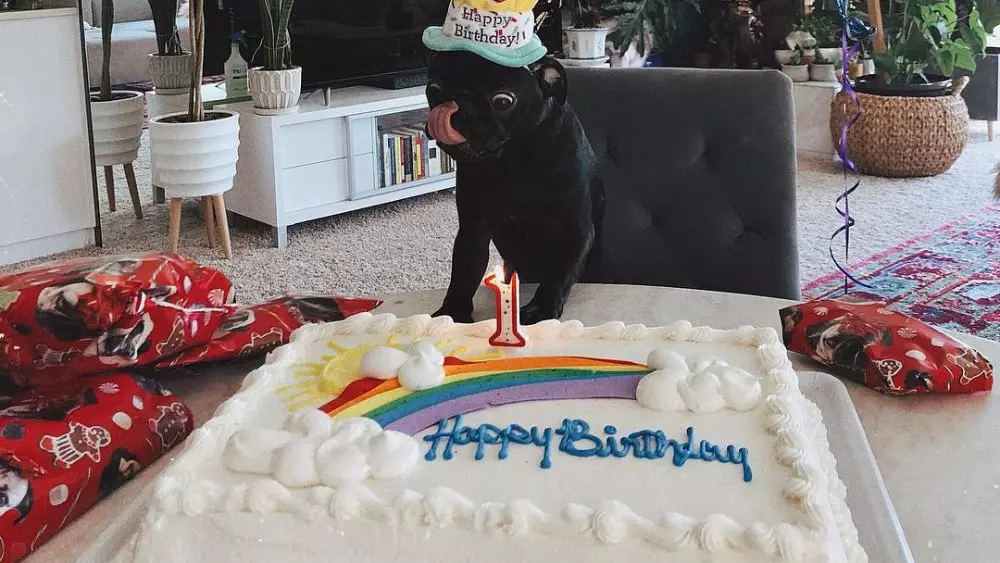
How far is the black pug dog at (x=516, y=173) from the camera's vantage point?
1123 mm

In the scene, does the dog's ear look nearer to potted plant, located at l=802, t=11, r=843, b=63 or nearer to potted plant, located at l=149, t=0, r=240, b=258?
potted plant, located at l=149, t=0, r=240, b=258

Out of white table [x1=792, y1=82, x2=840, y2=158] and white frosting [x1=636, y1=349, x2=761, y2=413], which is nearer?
white frosting [x1=636, y1=349, x2=761, y2=413]

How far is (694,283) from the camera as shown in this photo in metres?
1.65

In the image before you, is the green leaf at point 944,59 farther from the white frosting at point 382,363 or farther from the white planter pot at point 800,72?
the white frosting at point 382,363

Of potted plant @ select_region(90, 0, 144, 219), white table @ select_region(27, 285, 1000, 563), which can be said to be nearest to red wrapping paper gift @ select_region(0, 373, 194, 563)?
white table @ select_region(27, 285, 1000, 563)

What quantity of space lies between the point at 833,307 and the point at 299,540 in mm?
687

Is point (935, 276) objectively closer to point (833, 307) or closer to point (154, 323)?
point (833, 307)

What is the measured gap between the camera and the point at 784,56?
482 cm

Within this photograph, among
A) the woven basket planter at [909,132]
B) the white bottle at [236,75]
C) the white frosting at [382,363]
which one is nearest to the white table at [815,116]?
the woven basket planter at [909,132]

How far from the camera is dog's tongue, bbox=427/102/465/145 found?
3.66 ft

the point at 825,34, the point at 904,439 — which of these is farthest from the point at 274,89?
the point at 904,439

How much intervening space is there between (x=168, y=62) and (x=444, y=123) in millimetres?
3092

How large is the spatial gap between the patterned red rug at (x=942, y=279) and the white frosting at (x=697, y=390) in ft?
6.80

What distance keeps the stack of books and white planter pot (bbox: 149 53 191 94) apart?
79 centimetres
